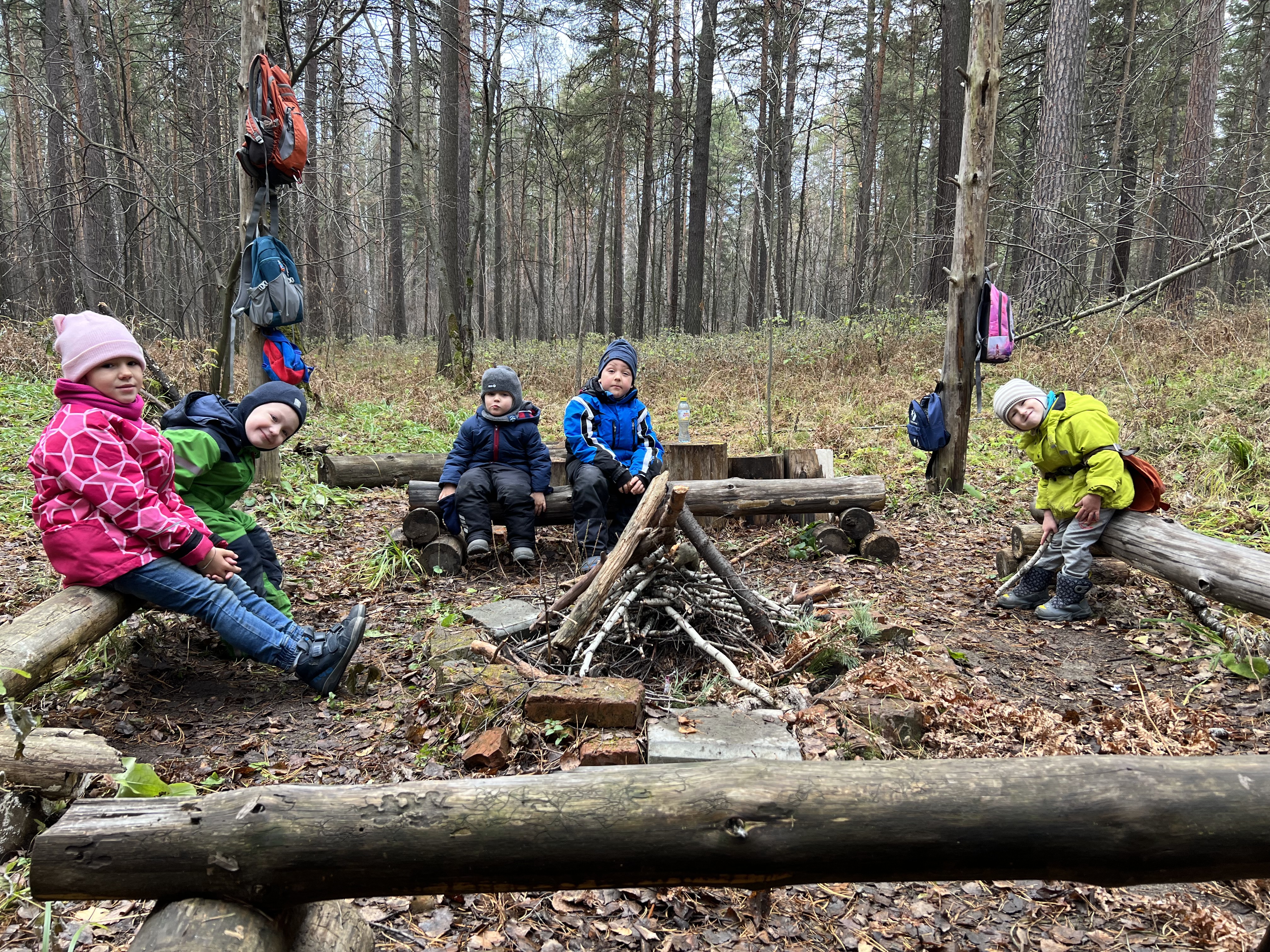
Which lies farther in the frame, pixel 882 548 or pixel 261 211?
pixel 882 548

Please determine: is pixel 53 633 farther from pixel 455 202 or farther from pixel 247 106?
pixel 455 202

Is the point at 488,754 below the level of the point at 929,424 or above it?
below

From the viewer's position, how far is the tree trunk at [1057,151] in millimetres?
10352

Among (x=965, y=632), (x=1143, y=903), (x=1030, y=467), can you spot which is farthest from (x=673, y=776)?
(x=1030, y=467)

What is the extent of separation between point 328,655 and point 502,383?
273 cm

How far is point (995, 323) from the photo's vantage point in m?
6.54

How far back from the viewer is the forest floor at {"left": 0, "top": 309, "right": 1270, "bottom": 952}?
2.40 meters

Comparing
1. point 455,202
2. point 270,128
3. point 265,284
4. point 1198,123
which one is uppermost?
point 1198,123

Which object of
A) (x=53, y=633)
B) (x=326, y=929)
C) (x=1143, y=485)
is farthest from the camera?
(x=1143, y=485)

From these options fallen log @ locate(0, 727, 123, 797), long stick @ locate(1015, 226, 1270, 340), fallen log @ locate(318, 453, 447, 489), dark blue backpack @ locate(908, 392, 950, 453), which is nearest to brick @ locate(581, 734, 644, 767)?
fallen log @ locate(0, 727, 123, 797)

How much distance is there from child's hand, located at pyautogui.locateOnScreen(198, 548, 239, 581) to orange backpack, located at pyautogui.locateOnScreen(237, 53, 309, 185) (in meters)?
3.31

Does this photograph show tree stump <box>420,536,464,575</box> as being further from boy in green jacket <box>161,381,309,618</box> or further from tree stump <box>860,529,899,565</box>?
tree stump <box>860,529,899,565</box>

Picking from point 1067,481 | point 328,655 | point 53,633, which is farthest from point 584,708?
point 1067,481

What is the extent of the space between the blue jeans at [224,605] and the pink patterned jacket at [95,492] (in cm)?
9
